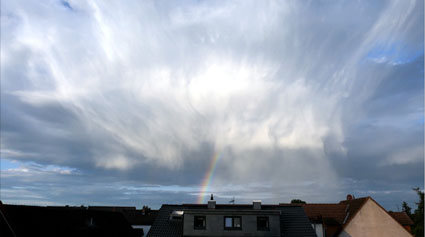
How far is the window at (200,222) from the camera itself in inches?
1619

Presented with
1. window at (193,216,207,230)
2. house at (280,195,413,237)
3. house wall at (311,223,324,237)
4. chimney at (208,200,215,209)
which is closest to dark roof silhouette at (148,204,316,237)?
chimney at (208,200,215,209)

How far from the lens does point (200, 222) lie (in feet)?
136

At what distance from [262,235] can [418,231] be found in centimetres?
3442

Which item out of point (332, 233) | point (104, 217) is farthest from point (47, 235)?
point (332, 233)

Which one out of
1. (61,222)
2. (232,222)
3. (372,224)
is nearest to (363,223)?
(372,224)

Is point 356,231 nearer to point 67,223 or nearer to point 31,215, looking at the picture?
point 67,223

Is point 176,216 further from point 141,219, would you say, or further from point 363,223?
point 141,219

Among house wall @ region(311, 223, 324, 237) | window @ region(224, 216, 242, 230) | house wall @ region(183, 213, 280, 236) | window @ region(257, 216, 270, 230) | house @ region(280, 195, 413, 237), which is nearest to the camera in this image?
house wall @ region(183, 213, 280, 236)

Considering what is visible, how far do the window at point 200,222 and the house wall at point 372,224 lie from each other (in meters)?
25.9

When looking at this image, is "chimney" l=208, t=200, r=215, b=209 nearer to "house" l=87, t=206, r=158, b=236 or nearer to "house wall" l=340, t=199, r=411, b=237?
"house wall" l=340, t=199, r=411, b=237

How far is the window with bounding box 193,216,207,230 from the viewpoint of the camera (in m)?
41.1

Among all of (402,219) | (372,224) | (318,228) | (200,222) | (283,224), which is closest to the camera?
(200,222)

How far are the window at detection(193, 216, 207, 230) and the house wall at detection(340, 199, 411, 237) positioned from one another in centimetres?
2591

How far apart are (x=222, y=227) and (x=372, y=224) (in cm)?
2770
